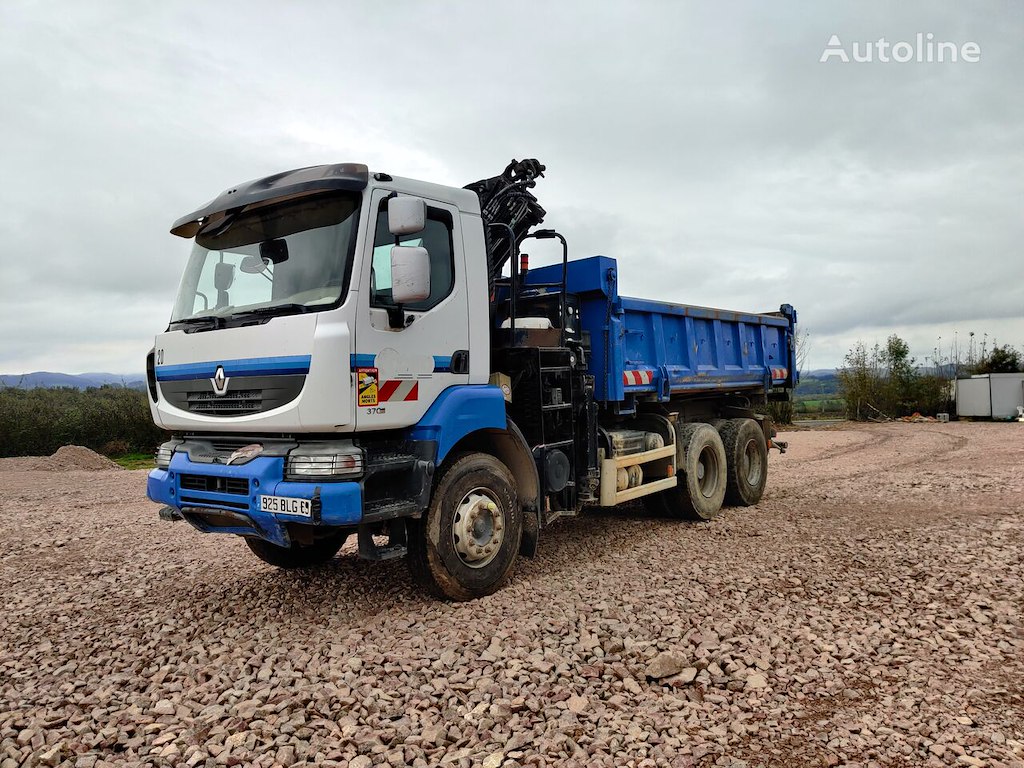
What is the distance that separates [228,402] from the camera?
492 cm

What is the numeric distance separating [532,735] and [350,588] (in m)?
2.64

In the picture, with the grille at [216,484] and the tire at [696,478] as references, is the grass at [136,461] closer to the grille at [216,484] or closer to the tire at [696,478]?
the tire at [696,478]

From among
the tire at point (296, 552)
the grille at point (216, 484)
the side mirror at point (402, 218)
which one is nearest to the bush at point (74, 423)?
the tire at point (296, 552)

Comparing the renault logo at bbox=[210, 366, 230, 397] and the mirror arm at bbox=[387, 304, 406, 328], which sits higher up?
the mirror arm at bbox=[387, 304, 406, 328]

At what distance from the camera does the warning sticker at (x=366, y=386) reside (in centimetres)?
461

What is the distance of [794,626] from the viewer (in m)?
4.75

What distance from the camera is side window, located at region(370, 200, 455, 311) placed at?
190 inches

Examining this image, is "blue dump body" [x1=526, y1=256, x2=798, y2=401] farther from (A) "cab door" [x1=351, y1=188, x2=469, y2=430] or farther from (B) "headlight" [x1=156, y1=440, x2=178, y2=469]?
(B) "headlight" [x1=156, y1=440, x2=178, y2=469]

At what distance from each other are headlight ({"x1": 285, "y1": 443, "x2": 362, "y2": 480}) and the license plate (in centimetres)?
15

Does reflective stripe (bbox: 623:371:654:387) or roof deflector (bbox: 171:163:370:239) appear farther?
reflective stripe (bbox: 623:371:654:387)

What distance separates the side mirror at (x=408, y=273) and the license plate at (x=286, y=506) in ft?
4.40

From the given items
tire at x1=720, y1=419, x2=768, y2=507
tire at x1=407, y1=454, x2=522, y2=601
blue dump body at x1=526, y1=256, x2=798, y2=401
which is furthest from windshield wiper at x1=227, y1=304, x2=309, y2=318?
tire at x1=720, y1=419, x2=768, y2=507

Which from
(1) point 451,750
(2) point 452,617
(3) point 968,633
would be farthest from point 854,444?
(1) point 451,750

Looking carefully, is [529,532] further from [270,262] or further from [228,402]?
[270,262]
